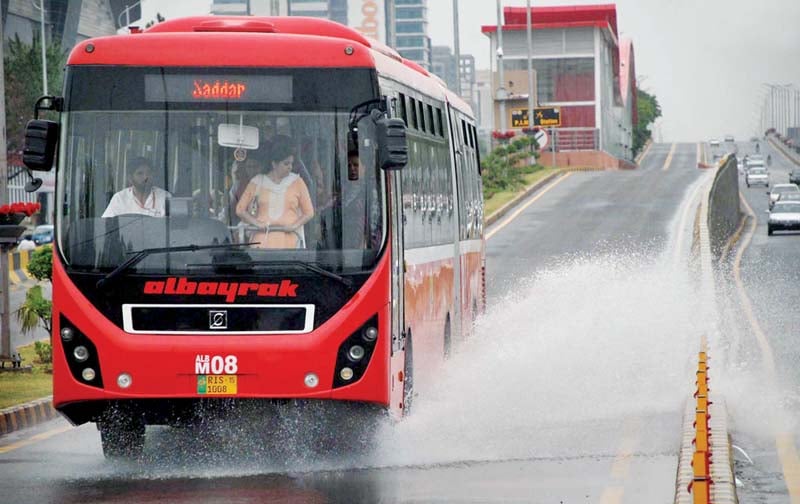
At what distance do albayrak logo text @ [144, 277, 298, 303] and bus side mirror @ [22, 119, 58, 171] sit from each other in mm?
1111

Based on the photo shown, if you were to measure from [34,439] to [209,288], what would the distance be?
3879 mm

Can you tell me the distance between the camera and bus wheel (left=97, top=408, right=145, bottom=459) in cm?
1258

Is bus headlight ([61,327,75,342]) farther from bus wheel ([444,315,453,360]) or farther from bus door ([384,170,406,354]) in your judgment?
bus wheel ([444,315,453,360])

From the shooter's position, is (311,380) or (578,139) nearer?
(311,380)

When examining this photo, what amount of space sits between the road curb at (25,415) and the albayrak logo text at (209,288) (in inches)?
175

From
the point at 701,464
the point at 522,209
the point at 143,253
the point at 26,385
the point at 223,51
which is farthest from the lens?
the point at 522,209

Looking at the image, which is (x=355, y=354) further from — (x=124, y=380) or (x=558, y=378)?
(x=558, y=378)

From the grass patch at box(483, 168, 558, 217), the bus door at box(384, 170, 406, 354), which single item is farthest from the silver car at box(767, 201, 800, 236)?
the bus door at box(384, 170, 406, 354)

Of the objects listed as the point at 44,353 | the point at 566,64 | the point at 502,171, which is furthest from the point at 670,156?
the point at 44,353

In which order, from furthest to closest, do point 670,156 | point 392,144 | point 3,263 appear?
point 670,156, point 3,263, point 392,144

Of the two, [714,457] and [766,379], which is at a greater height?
[714,457]

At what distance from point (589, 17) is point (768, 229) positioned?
2572 inches

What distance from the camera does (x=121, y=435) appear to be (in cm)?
1278

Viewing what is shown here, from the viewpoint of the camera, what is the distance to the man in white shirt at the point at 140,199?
1205 centimetres
